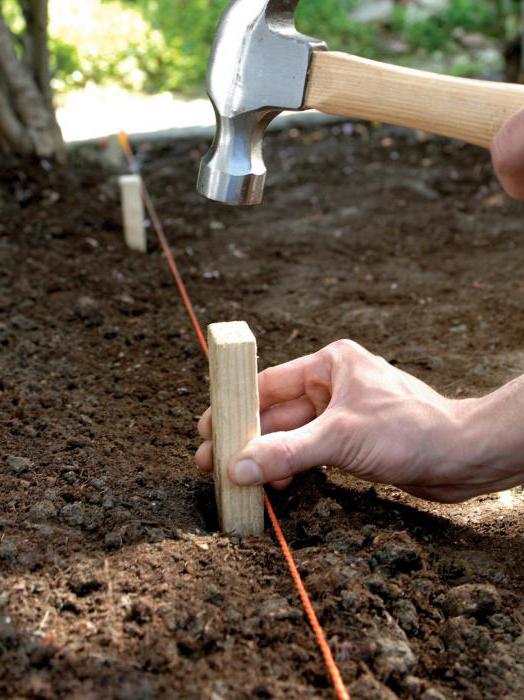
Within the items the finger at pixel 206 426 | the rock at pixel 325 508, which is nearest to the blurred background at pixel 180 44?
the finger at pixel 206 426

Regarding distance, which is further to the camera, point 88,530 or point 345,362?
point 345,362

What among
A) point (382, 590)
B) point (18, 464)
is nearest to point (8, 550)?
point (18, 464)

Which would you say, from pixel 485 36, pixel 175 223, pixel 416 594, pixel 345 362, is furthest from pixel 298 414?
pixel 485 36

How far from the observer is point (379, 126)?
20.2 feet

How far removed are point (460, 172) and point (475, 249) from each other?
1.24 meters

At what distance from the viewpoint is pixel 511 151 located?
1899mm

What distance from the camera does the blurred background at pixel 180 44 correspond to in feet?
22.6

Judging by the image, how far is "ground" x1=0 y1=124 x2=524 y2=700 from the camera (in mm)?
1633

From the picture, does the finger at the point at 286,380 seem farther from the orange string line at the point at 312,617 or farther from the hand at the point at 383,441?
the orange string line at the point at 312,617

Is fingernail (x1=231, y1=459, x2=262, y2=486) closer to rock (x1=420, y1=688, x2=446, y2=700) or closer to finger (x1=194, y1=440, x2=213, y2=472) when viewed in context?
finger (x1=194, y1=440, x2=213, y2=472)

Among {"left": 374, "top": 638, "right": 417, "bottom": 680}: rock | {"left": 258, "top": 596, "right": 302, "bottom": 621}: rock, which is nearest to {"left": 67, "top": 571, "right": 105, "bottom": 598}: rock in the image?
{"left": 258, "top": 596, "right": 302, "bottom": 621}: rock

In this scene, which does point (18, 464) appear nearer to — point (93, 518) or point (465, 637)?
point (93, 518)

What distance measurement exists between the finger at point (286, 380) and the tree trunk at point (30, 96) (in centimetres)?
331

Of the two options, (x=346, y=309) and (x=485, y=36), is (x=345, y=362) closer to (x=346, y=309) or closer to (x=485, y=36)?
(x=346, y=309)
